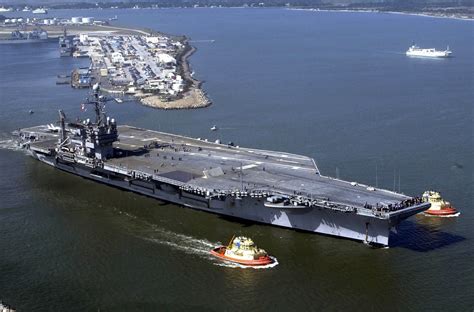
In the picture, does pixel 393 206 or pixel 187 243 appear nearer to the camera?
pixel 393 206

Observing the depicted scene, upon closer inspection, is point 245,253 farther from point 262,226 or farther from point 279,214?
point 262,226

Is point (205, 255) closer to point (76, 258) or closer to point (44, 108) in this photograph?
point (76, 258)

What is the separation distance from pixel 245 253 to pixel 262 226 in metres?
5.86

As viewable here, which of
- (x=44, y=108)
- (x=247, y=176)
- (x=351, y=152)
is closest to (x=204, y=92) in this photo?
(x=44, y=108)

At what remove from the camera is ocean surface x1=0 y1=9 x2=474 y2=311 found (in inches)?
1359

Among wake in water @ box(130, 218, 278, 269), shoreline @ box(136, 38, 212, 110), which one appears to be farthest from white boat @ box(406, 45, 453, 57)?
wake in water @ box(130, 218, 278, 269)

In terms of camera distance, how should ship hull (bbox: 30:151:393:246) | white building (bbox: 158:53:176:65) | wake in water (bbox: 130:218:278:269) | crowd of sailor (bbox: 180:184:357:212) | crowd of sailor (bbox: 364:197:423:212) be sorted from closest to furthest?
crowd of sailor (bbox: 364:197:423:212) < wake in water (bbox: 130:218:278:269) < crowd of sailor (bbox: 180:184:357:212) < ship hull (bbox: 30:151:393:246) < white building (bbox: 158:53:176:65)

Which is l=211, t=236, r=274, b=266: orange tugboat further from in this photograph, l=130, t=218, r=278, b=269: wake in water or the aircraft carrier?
the aircraft carrier

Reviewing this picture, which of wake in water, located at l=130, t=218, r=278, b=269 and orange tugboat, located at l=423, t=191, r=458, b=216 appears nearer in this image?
wake in water, located at l=130, t=218, r=278, b=269

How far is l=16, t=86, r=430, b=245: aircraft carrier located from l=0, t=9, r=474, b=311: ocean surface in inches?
41.3

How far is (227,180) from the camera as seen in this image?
45.4m

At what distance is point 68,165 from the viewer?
56.3 metres

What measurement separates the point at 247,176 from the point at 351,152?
16.7 metres

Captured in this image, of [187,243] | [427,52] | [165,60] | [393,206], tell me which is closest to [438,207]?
[393,206]
